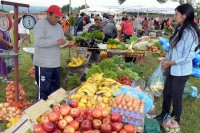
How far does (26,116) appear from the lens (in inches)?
109

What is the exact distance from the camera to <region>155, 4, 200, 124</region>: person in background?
143 inches

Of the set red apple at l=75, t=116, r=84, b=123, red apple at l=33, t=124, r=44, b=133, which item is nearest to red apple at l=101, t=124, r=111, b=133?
red apple at l=75, t=116, r=84, b=123

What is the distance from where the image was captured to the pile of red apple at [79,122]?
8.43 ft

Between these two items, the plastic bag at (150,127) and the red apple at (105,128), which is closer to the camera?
the red apple at (105,128)

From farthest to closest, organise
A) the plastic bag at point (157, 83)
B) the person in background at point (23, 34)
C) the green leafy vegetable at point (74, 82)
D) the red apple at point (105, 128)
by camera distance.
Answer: the person in background at point (23, 34) → the green leafy vegetable at point (74, 82) → the plastic bag at point (157, 83) → the red apple at point (105, 128)

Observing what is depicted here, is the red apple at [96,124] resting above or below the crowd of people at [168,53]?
below

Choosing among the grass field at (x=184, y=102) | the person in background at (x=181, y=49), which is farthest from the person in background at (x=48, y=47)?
the person in background at (x=181, y=49)

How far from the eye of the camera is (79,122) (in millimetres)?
2678

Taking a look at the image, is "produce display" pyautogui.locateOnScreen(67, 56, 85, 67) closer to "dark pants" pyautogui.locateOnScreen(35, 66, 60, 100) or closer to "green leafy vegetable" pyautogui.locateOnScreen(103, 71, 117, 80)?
"green leafy vegetable" pyautogui.locateOnScreen(103, 71, 117, 80)

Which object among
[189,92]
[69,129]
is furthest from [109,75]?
[69,129]

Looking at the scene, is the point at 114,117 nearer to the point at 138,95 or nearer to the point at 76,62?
the point at 138,95

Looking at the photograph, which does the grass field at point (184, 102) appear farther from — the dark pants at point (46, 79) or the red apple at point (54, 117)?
the red apple at point (54, 117)

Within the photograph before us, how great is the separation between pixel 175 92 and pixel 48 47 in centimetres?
224

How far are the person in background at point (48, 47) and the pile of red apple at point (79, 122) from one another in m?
1.88
